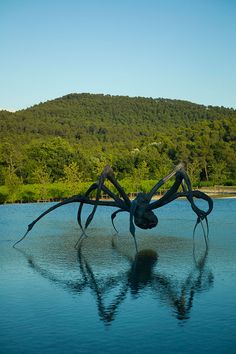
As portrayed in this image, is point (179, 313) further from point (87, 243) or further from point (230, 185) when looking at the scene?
point (230, 185)

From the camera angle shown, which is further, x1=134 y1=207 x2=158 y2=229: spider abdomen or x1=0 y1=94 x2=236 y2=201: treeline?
x1=0 y1=94 x2=236 y2=201: treeline

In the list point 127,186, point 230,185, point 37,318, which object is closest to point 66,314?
point 37,318

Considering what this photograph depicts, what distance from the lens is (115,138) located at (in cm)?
9944

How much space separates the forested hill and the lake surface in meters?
35.0

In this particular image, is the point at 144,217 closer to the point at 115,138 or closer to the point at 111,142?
the point at 111,142

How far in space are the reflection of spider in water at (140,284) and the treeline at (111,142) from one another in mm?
32151

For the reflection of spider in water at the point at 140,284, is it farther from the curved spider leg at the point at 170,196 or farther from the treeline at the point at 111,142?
the treeline at the point at 111,142

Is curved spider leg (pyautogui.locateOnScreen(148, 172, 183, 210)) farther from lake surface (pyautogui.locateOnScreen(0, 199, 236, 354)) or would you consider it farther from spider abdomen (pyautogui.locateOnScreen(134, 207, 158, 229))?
lake surface (pyautogui.locateOnScreen(0, 199, 236, 354))

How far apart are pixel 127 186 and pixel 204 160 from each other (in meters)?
25.4

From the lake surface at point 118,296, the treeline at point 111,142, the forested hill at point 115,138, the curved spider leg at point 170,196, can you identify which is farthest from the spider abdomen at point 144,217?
the forested hill at point 115,138

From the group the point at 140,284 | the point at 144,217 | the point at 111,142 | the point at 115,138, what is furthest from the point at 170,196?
the point at 115,138

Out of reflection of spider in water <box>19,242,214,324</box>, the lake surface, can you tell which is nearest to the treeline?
the lake surface

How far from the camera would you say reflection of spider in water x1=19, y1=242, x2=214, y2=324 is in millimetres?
10328

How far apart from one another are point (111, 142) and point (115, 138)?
9.12 feet
